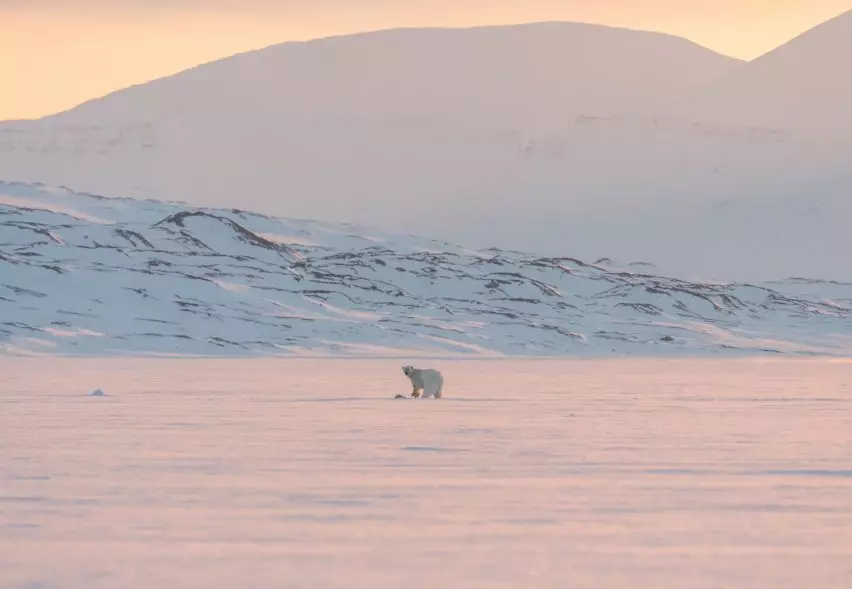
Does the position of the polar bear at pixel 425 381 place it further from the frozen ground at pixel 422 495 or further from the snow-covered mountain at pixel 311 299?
the snow-covered mountain at pixel 311 299

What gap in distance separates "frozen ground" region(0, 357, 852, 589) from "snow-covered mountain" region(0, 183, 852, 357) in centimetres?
4342

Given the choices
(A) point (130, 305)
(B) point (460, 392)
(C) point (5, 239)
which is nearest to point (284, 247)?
(C) point (5, 239)

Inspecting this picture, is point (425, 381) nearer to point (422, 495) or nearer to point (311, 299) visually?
point (422, 495)

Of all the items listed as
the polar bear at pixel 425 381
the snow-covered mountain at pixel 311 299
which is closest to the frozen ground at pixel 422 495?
the polar bear at pixel 425 381

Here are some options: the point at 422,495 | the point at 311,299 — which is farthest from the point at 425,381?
the point at 311,299

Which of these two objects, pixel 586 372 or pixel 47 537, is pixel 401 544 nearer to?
pixel 47 537

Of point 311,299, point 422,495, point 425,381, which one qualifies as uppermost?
point 311,299

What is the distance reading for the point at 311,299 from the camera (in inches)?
3418

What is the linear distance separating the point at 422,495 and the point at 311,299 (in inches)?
2892

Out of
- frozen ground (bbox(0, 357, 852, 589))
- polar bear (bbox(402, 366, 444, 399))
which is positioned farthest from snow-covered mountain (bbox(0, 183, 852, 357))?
frozen ground (bbox(0, 357, 852, 589))

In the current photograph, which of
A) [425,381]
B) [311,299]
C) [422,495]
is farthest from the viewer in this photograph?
[311,299]

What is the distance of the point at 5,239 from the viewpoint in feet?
301

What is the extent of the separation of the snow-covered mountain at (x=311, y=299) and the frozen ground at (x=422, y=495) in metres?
43.4

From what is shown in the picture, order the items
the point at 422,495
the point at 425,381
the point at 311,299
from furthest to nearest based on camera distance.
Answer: the point at 311,299, the point at 425,381, the point at 422,495
